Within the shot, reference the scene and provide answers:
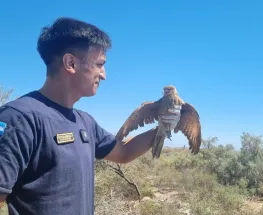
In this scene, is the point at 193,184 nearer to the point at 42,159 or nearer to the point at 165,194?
the point at 165,194

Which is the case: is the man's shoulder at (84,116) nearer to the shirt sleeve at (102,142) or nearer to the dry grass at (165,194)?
the shirt sleeve at (102,142)

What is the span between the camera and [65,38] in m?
2.24

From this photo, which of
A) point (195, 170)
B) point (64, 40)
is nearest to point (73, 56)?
point (64, 40)

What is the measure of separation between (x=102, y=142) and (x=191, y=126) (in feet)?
4.43

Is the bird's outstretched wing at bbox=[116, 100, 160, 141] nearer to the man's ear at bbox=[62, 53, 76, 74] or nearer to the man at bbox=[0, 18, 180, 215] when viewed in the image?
the man at bbox=[0, 18, 180, 215]

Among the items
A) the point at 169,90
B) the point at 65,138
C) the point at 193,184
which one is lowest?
the point at 193,184

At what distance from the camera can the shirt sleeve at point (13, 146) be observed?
70.1 inches

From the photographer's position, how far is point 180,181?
41.7ft

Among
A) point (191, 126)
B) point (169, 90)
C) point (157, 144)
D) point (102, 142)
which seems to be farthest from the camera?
point (191, 126)

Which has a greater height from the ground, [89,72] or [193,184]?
[89,72]

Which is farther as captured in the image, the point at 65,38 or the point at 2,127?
the point at 65,38

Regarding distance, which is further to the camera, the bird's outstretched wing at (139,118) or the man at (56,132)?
the bird's outstretched wing at (139,118)

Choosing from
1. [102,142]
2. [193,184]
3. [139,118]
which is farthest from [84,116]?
[193,184]

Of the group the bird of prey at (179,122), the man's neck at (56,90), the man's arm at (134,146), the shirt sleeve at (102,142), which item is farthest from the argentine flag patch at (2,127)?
the bird of prey at (179,122)
